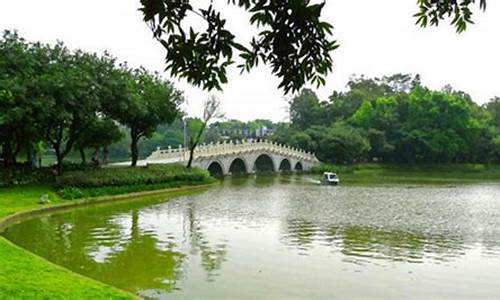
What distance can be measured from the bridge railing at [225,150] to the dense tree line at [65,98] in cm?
900

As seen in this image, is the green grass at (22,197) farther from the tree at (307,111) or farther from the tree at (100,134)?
the tree at (307,111)

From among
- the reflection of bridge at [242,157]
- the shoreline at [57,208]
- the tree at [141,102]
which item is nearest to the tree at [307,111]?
the reflection of bridge at [242,157]

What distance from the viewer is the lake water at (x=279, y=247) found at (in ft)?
34.7

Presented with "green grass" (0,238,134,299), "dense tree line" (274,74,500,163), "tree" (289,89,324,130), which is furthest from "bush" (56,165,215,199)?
"tree" (289,89,324,130)

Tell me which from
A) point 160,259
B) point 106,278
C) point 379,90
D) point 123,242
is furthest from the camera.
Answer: point 379,90

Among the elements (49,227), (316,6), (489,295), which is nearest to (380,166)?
(49,227)

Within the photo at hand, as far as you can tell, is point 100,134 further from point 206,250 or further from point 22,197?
point 206,250

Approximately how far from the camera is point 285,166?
5988 cm

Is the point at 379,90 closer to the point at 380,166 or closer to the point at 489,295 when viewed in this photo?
the point at 380,166

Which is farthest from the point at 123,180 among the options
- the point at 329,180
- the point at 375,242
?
the point at 329,180

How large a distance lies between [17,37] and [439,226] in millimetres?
19917

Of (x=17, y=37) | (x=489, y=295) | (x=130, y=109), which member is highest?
(x=17, y=37)

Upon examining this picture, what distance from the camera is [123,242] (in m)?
15.2

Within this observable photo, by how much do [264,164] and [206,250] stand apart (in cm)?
4418
